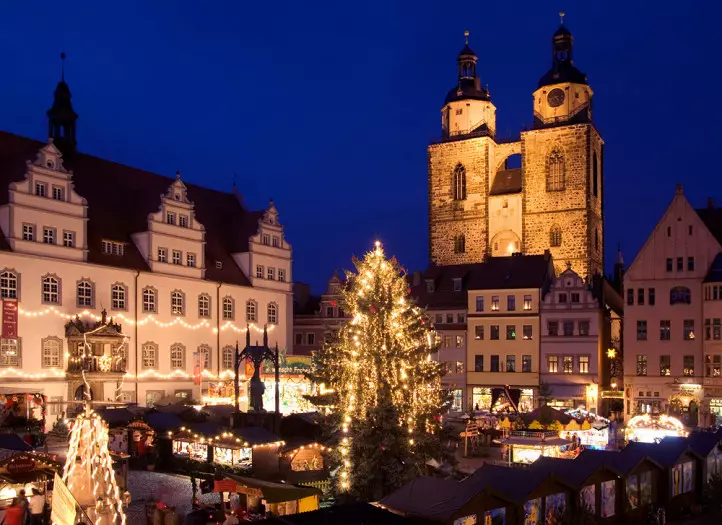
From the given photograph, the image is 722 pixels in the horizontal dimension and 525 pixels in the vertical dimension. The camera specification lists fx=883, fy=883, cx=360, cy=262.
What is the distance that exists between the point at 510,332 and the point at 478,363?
261cm

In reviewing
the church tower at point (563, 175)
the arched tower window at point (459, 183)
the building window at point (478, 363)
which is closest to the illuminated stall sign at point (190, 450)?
the building window at point (478, 363)

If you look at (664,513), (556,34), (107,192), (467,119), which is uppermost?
(556,34)

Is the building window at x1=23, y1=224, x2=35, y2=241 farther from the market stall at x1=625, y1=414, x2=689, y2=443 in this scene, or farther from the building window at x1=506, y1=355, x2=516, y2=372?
the market stall at x1=625, y1=414, x2=689, y2=443

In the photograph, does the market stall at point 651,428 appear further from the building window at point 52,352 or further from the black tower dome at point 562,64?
the black tower dome at point 562,64

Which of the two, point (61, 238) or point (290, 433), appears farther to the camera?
point (61, 238)

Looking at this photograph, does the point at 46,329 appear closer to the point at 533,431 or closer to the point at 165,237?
the point at 165,237

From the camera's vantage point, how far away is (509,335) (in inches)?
1929

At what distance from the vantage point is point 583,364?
1844 inches

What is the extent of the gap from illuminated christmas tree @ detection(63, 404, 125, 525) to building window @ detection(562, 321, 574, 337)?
36.3 metres

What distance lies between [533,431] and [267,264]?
28.7 metres

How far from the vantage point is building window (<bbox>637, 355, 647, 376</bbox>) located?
44.8 metres

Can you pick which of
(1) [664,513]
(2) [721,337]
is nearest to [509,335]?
(2) [721,337]

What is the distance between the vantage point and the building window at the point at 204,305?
1877 inches

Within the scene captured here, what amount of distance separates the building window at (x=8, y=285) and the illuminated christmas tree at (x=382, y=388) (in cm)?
2134
